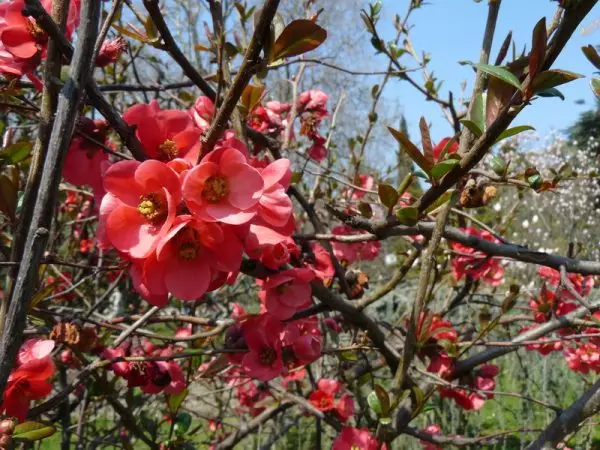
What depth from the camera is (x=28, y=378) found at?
0.73 meters

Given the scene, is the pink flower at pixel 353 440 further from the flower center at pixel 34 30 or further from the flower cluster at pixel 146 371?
the flower center at pixel 34 30

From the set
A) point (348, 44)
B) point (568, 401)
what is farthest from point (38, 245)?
point (348, 44)

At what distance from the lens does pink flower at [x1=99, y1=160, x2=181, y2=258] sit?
1.80 feet

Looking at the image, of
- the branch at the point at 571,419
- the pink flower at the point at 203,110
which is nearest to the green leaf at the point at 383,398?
the branch at the point at 571,419

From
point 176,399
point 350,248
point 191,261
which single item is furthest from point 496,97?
point 350,248

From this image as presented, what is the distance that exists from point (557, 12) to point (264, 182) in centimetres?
48

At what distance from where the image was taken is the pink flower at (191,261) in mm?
574

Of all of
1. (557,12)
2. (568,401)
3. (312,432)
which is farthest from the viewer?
(568,401)

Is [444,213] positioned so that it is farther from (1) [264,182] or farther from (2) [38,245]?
(2) [38,245]

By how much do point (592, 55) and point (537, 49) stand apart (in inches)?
6.0

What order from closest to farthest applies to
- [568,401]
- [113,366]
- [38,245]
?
1. [38,245]
2. [113,366]
3. [568,401]

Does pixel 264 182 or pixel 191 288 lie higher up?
pixel 264 182

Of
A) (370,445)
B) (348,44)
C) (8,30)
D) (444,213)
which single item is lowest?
(370,445)

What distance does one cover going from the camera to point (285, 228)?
624 mm
